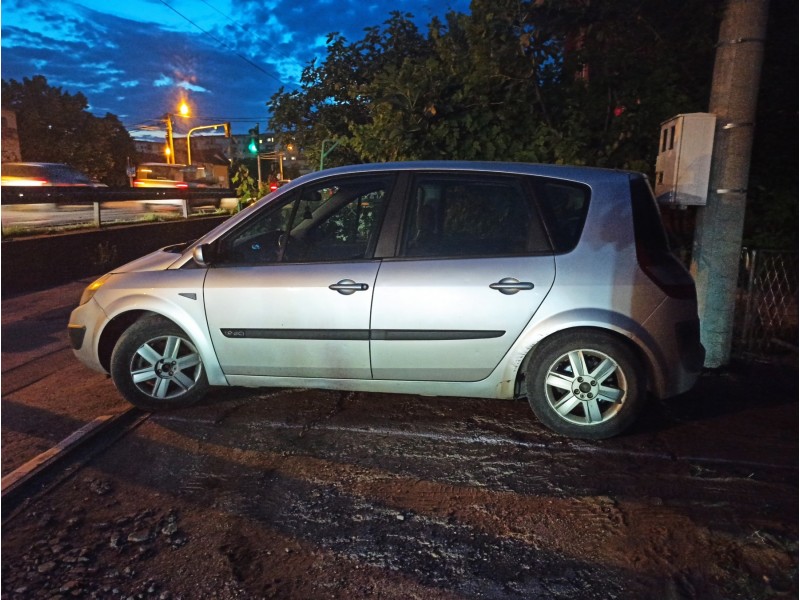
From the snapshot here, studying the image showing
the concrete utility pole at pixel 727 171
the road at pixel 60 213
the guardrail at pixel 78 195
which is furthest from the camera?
the road at pixel 60 213

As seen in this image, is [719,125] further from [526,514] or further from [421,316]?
[526,514]

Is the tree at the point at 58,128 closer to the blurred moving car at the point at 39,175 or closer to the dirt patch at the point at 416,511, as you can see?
the blurred moving car at the point at 39,175

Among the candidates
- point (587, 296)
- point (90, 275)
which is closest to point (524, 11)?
point (587, 296)

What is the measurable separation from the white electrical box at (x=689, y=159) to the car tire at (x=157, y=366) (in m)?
3.79

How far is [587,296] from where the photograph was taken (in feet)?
12.1

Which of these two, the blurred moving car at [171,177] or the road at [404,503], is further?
the blurred moving car at [171,177]

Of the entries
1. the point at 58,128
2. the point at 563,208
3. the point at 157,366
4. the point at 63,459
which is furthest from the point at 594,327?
the point at 58,128

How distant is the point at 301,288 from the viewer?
3.96 m

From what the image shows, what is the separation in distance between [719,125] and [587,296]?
7.14ft

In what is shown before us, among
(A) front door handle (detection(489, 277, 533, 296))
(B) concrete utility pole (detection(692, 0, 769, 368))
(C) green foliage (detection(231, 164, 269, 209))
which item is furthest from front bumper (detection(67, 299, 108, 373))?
(C) green foliage (detection(231, 164, 269, 209))

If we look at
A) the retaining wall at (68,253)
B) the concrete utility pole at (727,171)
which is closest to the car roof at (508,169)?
the concrete utility pole at (727,171)

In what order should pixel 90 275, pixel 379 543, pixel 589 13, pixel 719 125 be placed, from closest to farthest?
pixel 379 543 < pixel 719 125 < pixel 589 13 < pixel 90 275

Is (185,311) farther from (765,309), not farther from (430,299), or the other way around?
(765,309)

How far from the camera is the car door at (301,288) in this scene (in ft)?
12.9
